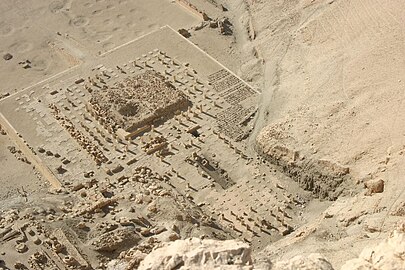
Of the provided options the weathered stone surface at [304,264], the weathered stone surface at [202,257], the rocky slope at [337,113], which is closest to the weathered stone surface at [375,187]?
the rocky slope at [337,113]

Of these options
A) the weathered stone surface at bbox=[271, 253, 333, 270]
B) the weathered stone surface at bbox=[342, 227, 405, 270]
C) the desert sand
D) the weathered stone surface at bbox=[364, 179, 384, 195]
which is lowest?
the desert sand

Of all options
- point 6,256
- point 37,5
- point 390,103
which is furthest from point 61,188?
point 37,5

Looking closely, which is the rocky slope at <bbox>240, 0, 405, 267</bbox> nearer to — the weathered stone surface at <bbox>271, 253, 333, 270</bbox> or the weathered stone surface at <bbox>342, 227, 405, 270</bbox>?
the weathered stone surface at <bbox>342, 227, 405, 270</bbox>

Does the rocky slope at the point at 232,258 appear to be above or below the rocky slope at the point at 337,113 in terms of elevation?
above

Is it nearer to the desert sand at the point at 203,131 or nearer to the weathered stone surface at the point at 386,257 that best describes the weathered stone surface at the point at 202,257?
the weathered stone surface at the point at 386,257

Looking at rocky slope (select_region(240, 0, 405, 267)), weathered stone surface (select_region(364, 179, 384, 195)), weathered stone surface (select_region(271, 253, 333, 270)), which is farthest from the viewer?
weathered stone surface (select_region(364, 179, 384, 195))

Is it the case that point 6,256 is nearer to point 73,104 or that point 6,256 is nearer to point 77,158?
point 77,158

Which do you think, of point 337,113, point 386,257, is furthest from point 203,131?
point 386,257

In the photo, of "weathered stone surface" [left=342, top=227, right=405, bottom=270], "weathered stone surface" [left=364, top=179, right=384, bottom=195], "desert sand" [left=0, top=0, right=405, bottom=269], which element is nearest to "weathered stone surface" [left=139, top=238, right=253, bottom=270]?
"weathered stone surface" [left=342, top=227, right=405, bottom=270]
